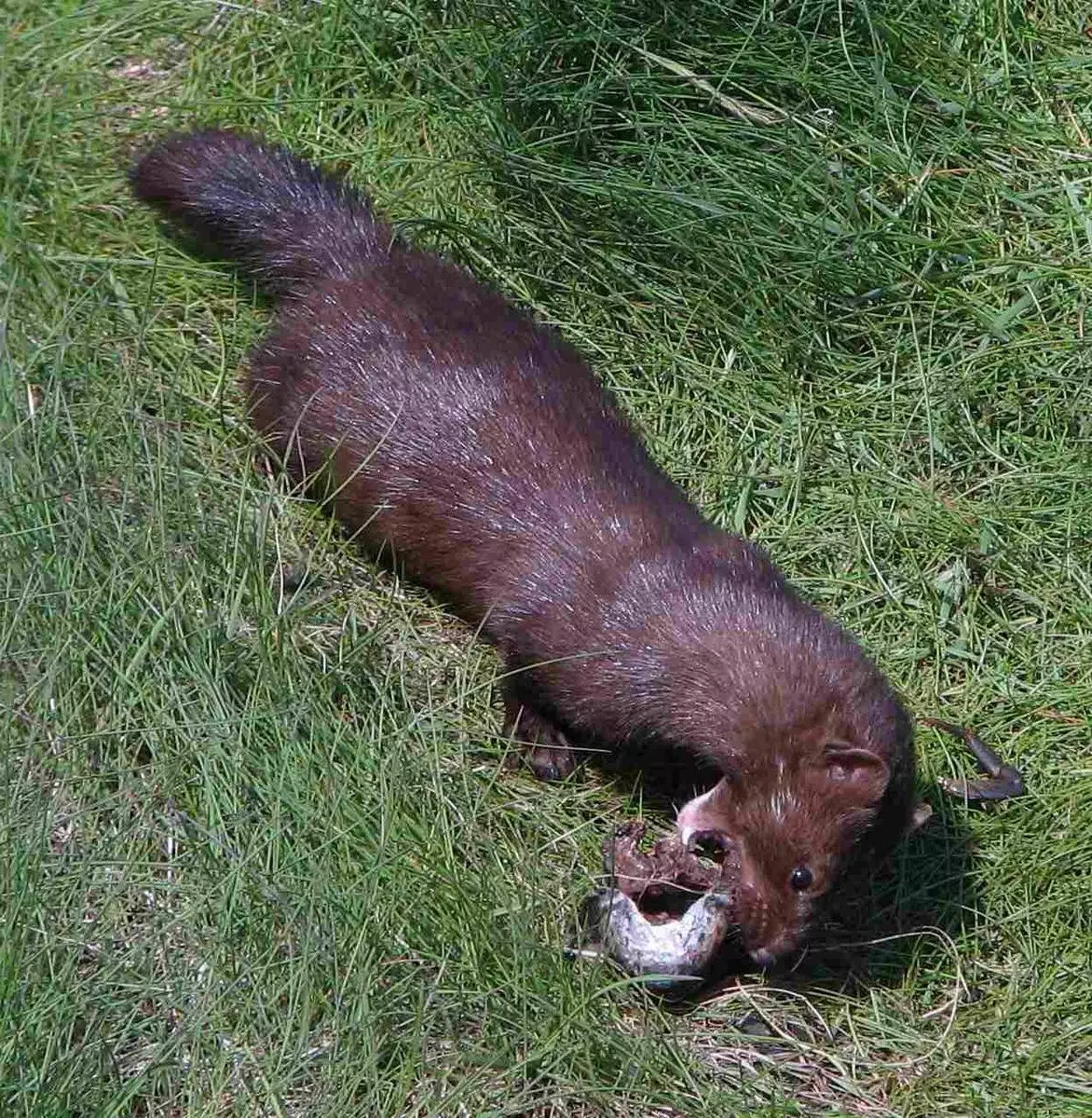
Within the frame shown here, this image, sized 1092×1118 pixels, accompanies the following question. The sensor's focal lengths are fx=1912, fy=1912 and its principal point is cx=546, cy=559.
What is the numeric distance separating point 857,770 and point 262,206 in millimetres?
2597

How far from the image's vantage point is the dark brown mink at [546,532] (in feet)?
14.8

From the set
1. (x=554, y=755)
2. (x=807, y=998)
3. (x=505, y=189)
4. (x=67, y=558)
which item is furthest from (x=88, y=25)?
(x=807, y=998)

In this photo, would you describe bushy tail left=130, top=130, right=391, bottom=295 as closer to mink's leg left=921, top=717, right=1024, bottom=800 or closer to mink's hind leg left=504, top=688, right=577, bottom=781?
mink's hind leg left=504, top=688, right=577, bottom=781

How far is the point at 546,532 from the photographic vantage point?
16.6ft

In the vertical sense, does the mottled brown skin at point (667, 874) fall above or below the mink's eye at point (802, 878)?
below

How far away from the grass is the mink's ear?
1.76 feet

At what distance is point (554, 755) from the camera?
16.4ft

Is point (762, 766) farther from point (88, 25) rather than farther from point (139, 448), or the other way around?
point (88, 25)

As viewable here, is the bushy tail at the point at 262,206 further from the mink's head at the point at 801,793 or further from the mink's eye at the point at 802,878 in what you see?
the mink's eye at the point at 802,878

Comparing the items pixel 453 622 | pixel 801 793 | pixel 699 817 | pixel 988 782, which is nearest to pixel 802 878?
pixel 801 793

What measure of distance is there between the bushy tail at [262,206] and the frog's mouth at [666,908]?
2.05m

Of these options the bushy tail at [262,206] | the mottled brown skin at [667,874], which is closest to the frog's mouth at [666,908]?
the mottled brown skin at [667,874]

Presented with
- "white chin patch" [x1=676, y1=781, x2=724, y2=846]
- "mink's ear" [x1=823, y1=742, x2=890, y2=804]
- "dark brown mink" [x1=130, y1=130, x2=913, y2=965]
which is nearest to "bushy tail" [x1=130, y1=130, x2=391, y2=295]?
"dark brown mink" [x1=130, y1=130, x2=913, y2=965]

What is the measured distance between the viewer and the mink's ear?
4.39 metres
